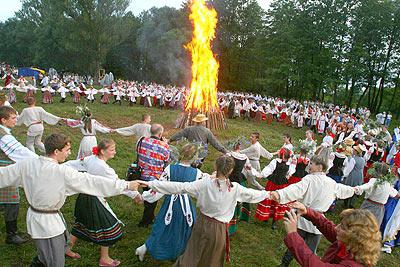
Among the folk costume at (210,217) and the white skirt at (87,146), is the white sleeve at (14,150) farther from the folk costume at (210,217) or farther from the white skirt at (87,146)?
the white skirt at (87,146)

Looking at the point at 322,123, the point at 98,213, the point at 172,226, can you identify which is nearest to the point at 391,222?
the point at 172,226

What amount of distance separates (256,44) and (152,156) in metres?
36.5

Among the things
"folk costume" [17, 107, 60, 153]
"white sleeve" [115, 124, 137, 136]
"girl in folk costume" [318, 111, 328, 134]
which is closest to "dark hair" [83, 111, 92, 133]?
"white sleeve" [115, 124, 137, 136]

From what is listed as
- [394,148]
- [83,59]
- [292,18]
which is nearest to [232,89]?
[292,18]

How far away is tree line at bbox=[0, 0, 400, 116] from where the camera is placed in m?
33.6

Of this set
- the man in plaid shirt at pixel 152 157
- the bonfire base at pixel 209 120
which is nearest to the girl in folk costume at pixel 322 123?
the bonfire base at pixel 209 120

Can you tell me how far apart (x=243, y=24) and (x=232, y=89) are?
851 cm

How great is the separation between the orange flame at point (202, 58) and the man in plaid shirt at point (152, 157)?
8.50 metres

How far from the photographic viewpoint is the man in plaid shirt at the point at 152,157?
5867mm

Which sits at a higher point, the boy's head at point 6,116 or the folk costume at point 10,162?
the boy's head at point 6,116

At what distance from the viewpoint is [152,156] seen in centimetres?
590

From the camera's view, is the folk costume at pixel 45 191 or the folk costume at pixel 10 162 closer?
the folk costume at pixel 45 191

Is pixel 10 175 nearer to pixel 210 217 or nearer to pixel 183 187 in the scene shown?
pixel 183 187

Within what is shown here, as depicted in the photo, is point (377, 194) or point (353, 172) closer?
point (377, 194)
